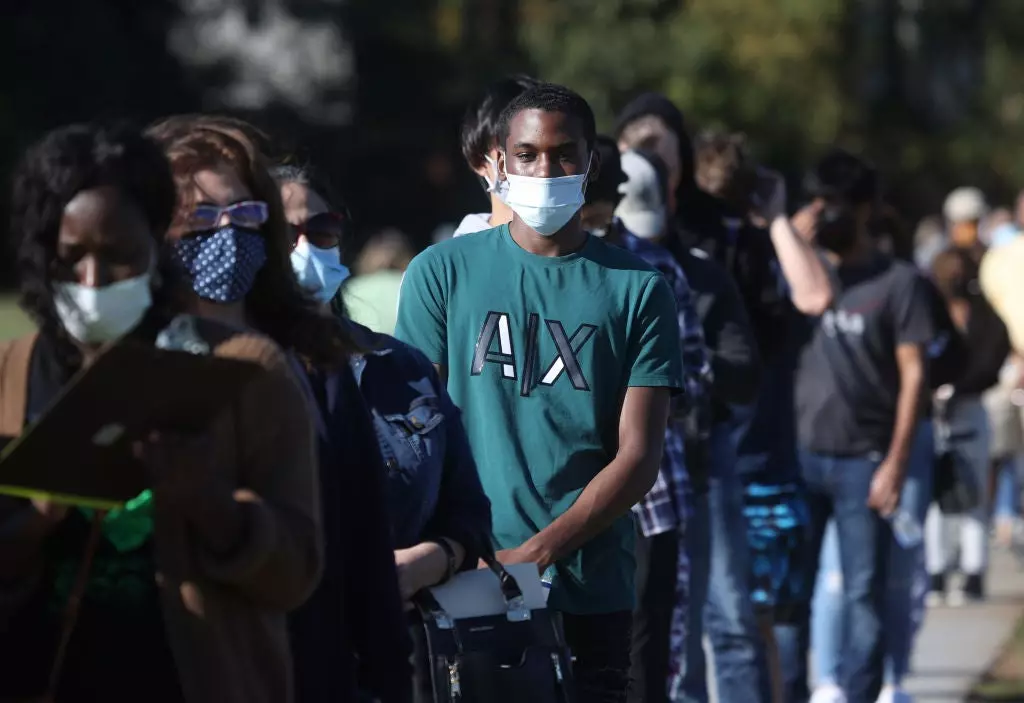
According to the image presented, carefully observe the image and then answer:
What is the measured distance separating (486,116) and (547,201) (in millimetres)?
636

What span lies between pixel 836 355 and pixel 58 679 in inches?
221

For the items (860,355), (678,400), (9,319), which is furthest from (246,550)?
(9,319)

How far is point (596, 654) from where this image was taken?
15.2 ft

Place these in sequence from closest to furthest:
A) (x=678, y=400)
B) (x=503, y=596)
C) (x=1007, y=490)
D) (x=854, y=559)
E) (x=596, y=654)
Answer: (x=503, y=596)
(x=596, y=654)
(x=678, y=400)
(x=854, y=559)
(x=1007, y=490)

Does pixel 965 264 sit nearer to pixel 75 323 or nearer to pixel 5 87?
pixel 75 323

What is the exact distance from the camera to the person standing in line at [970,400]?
438 inches

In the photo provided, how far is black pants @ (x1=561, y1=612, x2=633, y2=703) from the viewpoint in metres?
4.62

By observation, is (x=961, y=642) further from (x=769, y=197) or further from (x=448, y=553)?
(x=448, y=553)

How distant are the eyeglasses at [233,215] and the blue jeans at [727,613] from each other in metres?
3.59

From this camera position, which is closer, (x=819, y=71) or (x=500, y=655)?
(x=500, y=655)

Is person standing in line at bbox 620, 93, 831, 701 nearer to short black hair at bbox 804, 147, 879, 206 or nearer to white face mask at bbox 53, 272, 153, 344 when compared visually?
short black hair at bbox 804, 147, 879, 206

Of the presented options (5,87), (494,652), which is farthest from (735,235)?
(5,87)

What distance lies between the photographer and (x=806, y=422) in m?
7.86

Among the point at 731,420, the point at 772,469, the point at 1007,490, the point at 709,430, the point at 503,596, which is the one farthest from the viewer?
the point at 1007,490
